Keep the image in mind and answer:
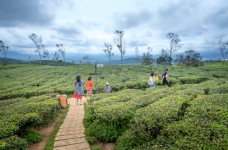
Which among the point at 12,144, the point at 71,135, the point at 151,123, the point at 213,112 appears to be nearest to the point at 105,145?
the point at 71,135

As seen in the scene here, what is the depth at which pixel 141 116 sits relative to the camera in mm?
4645

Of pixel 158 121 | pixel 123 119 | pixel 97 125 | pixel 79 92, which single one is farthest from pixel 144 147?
pixel 79 92

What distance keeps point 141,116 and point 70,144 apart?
284 centimetres

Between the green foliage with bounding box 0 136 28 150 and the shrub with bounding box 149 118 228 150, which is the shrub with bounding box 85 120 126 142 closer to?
the shrub with bounding box 149 118 228 150

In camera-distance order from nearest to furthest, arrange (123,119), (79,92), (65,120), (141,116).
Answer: (141,116) → (123,119) → (65,120) → (79,92)

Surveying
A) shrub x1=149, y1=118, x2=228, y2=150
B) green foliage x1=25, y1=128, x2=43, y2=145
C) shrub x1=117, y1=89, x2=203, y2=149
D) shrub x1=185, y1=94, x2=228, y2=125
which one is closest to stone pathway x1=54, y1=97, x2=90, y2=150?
green foliage x1=25, y1=128, x2=43, y2=145

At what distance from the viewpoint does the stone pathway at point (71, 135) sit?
455cm

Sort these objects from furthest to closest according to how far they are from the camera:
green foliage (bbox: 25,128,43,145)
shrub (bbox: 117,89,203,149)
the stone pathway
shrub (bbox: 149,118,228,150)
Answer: green foliage (bbox: 25,128,43,145)
the stone pathway
shrub (bbox: 117,89,203,149)
shrub (bbox: 149,118,228,150)

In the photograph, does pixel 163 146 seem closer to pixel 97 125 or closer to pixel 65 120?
pixel 97 125

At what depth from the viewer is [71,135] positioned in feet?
17.2

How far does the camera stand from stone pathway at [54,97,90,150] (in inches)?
179

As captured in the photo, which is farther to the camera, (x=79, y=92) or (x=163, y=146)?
(x=79, y=92)

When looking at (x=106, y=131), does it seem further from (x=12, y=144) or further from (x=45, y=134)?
(x=12, y=144)

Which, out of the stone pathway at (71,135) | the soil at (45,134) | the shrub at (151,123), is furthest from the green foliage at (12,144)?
the shrub at (151,123)
